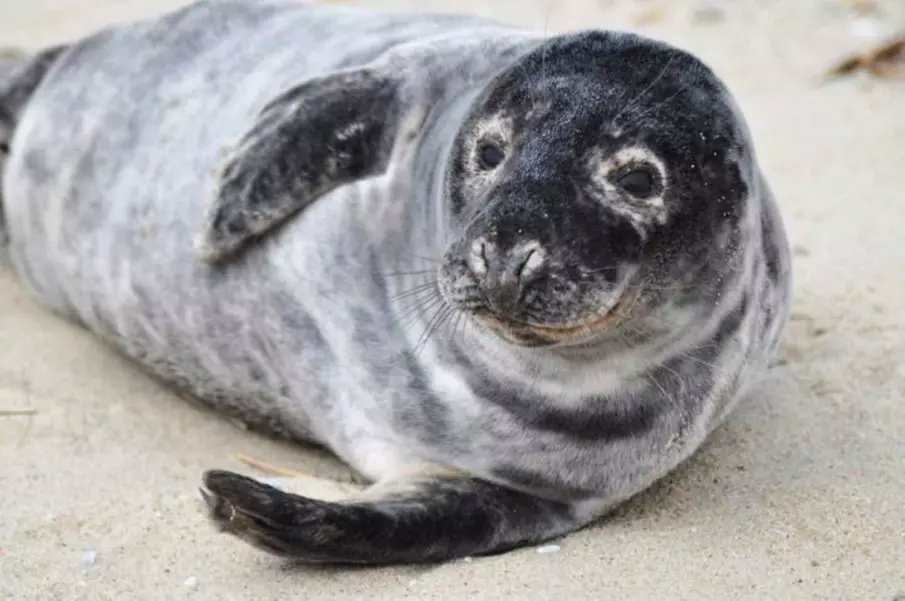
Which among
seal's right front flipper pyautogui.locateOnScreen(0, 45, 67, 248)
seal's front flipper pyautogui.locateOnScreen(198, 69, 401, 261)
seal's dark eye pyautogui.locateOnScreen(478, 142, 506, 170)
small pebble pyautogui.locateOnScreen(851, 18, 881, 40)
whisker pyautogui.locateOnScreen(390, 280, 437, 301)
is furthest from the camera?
small pebble pyautogui.locateOnScreen(851, 18, 881, 40)

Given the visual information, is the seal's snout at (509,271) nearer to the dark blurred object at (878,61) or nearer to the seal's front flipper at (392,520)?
the seal's front flipper at (392,520)

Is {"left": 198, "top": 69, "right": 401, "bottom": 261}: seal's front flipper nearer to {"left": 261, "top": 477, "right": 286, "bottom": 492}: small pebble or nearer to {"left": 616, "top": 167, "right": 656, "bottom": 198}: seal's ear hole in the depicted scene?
{"left": 261, "top": 477, "right": 286, "bottom": 492}: small pebble

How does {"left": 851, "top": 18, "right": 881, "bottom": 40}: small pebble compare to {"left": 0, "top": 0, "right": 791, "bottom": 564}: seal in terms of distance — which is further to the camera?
{"left": 851, "top": 18, "right": 881, "bottom": 40}: small pebble

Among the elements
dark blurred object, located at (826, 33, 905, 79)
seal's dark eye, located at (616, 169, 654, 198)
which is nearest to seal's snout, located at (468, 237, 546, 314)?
seal's dark eye, located at (616, 169, 654, 198)

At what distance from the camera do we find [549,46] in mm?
2867

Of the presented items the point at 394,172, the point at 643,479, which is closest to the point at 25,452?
the point at 394,172

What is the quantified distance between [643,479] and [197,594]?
90 cm

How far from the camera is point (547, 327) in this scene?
99.7 inches

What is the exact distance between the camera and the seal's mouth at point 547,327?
2537 millimetres

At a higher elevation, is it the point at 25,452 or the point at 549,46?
the point at 549,46

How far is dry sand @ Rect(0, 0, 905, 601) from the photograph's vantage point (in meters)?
2.65

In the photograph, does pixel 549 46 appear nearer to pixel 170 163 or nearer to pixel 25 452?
pixel 170 163

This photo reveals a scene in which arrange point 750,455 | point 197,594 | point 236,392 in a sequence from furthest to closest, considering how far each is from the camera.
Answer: point 236,392
point 750,455
point 197,594

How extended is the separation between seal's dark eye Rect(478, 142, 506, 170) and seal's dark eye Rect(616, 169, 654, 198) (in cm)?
23
